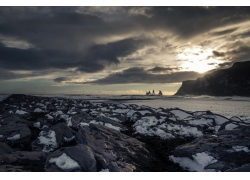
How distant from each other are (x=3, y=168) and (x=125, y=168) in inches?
121

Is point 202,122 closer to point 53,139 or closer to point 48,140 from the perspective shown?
point 53,139

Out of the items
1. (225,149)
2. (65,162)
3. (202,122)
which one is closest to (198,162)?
(225,149)

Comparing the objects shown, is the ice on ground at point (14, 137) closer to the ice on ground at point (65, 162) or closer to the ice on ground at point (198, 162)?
the ice on ground at point (65, 162)

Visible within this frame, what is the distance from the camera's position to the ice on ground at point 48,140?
7060 mm

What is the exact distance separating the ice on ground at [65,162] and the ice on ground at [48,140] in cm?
257

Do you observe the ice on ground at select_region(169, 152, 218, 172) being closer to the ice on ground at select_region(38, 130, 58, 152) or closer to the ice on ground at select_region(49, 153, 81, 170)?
the ice on ground at select_region(49, 153, 81, 170)

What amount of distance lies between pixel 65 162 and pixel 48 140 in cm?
328

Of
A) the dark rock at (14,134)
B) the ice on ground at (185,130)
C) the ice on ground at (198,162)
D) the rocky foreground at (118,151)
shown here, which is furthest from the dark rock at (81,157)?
the ice on ground at (185,130)

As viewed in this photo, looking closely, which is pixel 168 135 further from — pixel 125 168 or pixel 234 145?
pixel 125 168

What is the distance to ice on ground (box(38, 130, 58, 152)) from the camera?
23.2 ft

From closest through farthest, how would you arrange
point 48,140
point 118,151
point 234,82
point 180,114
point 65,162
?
1. point 65,162
2. point 118,151
3. point 48,140
4. point 180,114
5. point 234,82

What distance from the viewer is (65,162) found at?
458 centimetres

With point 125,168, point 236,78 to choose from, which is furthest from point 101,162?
point 236,78

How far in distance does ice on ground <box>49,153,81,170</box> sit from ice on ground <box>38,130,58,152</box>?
257 centimetres
